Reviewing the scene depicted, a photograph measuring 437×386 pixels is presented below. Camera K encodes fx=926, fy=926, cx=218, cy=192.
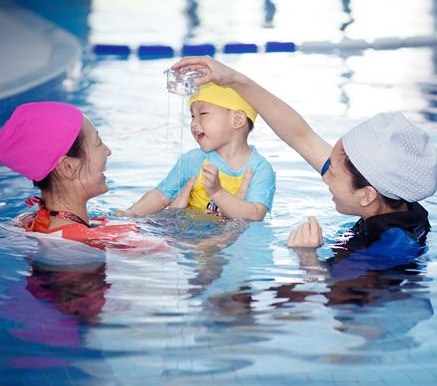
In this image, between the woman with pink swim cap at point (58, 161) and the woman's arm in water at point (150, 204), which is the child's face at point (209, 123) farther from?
the woman with pink swim cap at point (58, 161)

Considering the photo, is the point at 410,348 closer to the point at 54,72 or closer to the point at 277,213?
the point at 277,213

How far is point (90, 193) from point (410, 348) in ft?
5.19

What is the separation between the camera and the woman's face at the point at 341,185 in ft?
13.2

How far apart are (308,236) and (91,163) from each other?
1008mm

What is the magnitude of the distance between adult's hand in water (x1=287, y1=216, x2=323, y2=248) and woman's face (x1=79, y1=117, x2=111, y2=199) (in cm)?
89

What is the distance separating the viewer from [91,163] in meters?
4.04

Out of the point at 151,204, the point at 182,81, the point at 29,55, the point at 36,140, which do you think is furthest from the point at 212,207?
the point at 29,55

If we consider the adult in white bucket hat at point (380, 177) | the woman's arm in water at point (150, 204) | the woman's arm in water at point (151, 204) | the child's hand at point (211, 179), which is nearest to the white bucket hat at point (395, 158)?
the adult in white bucket hat at point (380, 177)

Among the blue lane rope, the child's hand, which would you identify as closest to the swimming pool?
the child's hand

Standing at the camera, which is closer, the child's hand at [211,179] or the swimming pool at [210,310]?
the swimming pool at [210,310]

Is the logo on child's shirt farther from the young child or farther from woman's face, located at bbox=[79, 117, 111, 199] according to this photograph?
woman's face, located at bbox=[79, 117, 111, 199]

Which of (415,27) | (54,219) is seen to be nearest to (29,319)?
(54,219)

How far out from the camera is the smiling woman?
12.7ft

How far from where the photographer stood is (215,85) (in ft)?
15.7
